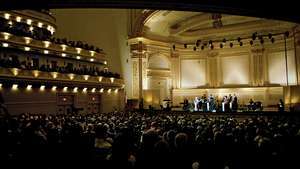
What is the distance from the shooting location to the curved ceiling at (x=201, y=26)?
2756cm

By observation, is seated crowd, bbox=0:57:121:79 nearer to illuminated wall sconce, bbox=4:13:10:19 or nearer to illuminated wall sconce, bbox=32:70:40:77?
illuminated wall sconce, bbox=32:70:40:77

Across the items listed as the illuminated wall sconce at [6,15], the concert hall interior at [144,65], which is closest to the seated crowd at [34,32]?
the concert hall interior at [144,65]

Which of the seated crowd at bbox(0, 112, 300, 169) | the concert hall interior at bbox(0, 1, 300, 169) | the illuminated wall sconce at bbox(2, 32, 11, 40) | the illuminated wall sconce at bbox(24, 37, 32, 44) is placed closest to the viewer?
the seated crowd at bbox(0, 112, 300, 169)

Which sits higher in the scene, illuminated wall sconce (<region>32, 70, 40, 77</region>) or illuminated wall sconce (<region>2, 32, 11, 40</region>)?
illuminated wall sconce (<region>2, 32, 11, 40</region>)

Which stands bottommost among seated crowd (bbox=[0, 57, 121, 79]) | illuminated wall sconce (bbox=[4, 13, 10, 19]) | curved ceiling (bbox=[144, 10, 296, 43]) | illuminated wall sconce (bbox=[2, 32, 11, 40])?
seated crowd (bbox=[0, 57, 121, 79])

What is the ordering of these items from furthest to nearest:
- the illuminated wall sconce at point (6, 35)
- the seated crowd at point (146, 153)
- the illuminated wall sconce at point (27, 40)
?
the illuminated wall sconce at point (27, 40)
the illuminated wall sconce at point (6, 35)
the seated crowd at point (146, 153)

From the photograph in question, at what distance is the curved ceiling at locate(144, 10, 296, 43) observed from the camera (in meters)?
27.6

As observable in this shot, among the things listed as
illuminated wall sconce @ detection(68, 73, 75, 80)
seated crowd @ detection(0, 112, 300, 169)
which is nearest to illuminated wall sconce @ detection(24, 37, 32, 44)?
illuminated wall sconce @ detection(68, 73, 75, 80)

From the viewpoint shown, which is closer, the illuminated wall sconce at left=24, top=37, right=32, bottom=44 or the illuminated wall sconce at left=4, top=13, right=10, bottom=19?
the illuminated wall sconce at left=24, top=37, right=32, bottom=44

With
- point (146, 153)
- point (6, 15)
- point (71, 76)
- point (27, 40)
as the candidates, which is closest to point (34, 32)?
point (27, 40)

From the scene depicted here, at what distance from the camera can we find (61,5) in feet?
Result: 22.3

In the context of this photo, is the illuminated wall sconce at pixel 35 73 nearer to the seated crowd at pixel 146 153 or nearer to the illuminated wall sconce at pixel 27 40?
the illuminated wall sconce at pixel 27 40

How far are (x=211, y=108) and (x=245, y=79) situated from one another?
699 cm

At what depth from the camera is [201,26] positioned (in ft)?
103
